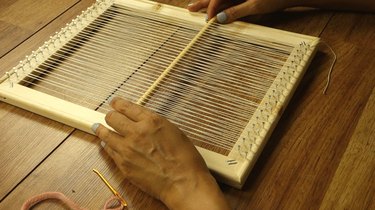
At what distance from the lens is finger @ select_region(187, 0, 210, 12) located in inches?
48.6

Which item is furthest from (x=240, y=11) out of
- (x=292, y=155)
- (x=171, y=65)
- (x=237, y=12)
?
(x=292, y=155)

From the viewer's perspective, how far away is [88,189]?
0.83m

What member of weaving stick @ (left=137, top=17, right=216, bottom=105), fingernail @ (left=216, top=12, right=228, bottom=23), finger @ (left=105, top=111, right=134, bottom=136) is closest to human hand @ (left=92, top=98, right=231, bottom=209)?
finger @ (left=105, top=111, right=134, bottom=136)

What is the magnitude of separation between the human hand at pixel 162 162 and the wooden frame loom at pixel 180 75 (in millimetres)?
59

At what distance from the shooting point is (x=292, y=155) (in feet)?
2.85

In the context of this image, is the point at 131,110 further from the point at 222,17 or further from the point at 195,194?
the point at 222,17

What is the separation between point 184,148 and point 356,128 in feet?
1.22

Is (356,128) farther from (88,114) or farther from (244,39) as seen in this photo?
(88,114)

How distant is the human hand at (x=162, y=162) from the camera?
775 millimetres

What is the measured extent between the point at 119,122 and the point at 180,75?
0.25m

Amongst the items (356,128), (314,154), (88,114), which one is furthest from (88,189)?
(356,128)

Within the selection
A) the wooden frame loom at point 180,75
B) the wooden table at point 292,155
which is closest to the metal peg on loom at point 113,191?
the wooden table at point 292,155

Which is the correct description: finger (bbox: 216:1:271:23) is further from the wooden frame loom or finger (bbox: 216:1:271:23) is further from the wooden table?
the wooden table

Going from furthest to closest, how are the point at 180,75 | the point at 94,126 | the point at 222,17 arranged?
the point at 222,17
the point at 180,75
the point at 94,126
